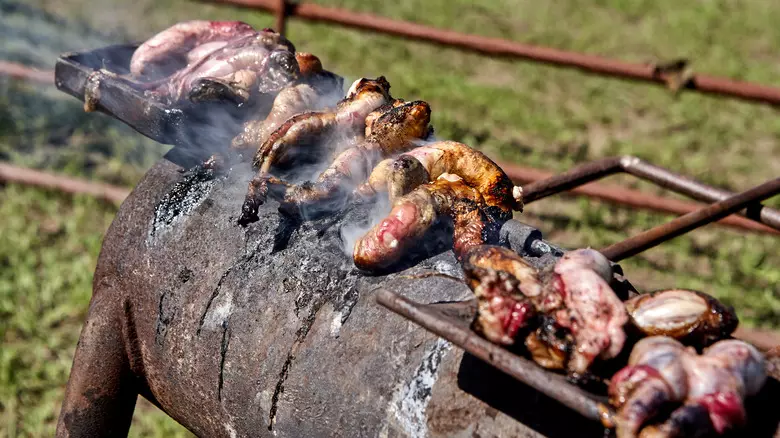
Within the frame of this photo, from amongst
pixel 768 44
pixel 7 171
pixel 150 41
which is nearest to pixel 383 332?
pixel 150 41

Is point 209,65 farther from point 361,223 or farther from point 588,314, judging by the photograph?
point 588,314

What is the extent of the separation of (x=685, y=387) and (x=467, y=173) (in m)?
0.86

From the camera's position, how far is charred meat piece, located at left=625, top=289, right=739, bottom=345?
1516mm

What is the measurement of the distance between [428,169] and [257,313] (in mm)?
579

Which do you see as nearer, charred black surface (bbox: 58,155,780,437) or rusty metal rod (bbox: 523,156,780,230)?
charred black surface (bbox: 58,155,780,437)

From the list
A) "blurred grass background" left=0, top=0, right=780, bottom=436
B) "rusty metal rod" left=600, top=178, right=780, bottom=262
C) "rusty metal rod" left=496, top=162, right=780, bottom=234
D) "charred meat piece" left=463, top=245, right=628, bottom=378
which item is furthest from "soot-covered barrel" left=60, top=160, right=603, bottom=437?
"rusty metal rod" left=496, top=162, right=780, bottom=234

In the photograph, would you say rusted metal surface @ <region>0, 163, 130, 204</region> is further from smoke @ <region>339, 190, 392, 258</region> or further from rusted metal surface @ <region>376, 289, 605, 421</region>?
rusted metal surface @ <region>376, 289, 605, 421</region>

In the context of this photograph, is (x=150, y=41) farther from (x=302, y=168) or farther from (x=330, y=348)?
(x=330, y=348)

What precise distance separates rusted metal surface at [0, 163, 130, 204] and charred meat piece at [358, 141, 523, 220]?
3811 mm

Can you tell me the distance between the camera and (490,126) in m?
7.59

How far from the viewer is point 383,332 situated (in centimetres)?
173

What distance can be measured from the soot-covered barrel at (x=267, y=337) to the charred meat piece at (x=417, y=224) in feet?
0.17

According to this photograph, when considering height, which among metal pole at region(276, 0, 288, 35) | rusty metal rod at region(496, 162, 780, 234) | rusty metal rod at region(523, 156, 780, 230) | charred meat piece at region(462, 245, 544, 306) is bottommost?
rusty metal rod at region(496, 162, 780, 234)

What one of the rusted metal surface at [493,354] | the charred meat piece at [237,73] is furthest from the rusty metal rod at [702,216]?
the rusted metal surface at [493,354]
